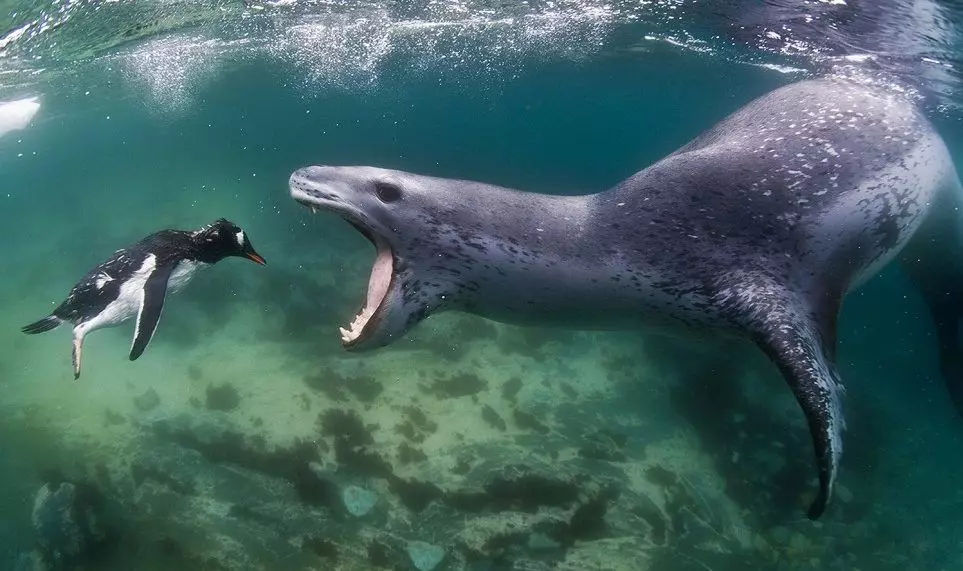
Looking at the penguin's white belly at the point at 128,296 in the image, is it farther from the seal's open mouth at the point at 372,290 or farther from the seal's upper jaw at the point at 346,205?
the seal's upper jaw at the point at 346,205

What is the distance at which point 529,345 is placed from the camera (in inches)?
320

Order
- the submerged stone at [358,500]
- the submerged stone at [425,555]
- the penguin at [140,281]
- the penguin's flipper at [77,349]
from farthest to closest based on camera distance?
the submerged stone at [358,500] → the submerged stone at [425,555] → the penguin at [140,281] → the penguin's flipper at [77,349]

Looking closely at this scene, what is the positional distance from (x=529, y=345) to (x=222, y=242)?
4.47 metres

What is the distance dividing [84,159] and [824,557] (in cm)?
4829

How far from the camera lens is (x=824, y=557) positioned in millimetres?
5562

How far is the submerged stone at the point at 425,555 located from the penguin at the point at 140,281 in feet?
9.41

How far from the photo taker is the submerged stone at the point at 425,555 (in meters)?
5.08

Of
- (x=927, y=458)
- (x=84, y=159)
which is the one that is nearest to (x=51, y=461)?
(x=927, y=458)

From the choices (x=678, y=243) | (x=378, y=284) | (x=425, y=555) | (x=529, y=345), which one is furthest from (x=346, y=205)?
(x=529, y=345)

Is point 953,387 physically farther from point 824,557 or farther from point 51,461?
point 51,461

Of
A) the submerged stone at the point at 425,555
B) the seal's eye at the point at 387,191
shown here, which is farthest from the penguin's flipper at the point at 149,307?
the submerged stone at the point at 425,555

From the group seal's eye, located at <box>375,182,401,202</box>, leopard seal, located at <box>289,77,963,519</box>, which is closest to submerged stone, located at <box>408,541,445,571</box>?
leopard seal, located at <box>289,77,963,519</box>

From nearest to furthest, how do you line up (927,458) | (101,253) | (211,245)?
(211,245) → (927,458) → (101,253)

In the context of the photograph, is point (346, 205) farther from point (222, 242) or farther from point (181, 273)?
point (181, 273)
